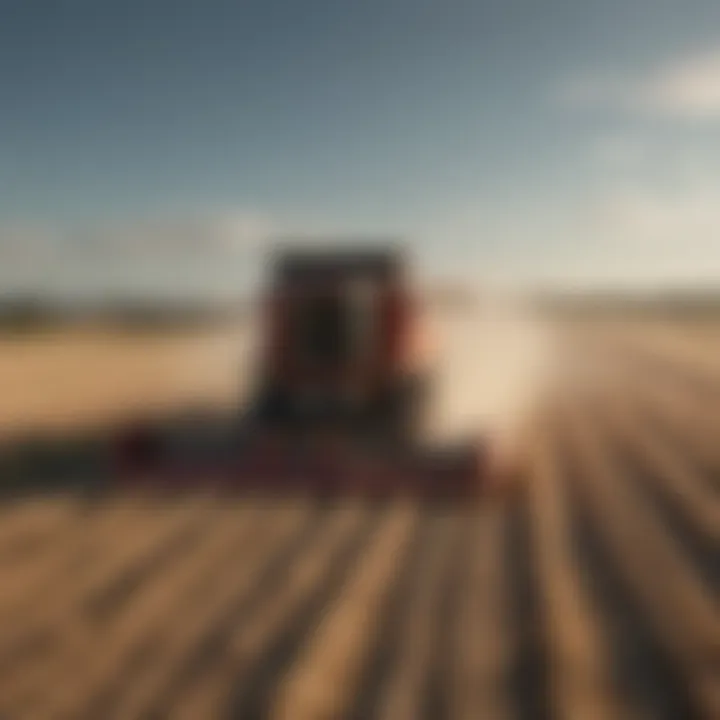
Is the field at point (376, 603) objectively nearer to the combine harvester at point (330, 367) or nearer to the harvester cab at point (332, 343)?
the combine harvester at point (330, 367)

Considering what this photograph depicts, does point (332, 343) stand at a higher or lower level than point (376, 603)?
higher

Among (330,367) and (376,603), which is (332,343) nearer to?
Answer: (330,367)

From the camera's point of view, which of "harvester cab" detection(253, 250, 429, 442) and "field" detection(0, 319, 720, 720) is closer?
"field" detection(0, 319, 720, 720)

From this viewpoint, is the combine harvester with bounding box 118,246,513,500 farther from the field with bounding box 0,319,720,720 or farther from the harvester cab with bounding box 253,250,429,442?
the field with bounding box 0,319,720,720

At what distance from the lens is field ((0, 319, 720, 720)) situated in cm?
495

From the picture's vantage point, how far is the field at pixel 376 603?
4.95 metres

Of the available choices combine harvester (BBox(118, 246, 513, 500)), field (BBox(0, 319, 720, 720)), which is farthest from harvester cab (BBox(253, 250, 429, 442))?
field (BBox(0, 319, 720, 720))

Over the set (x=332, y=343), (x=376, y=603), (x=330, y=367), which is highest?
(x=332, y=343)

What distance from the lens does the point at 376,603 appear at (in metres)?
6.52

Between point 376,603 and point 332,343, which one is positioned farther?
point 332,343

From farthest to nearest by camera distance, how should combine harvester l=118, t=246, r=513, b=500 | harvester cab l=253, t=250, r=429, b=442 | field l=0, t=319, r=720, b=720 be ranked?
harvester cab l=253, t=250, r=429, b=442
combine harvester l=118, t=246, r=513, b=500
field l=0, t=319, r=720, b=720

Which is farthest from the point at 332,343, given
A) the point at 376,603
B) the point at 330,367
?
the point at 376,603

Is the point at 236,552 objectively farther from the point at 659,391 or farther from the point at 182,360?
the point at 182,360

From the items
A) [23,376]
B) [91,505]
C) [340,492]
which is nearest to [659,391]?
[340,492]
